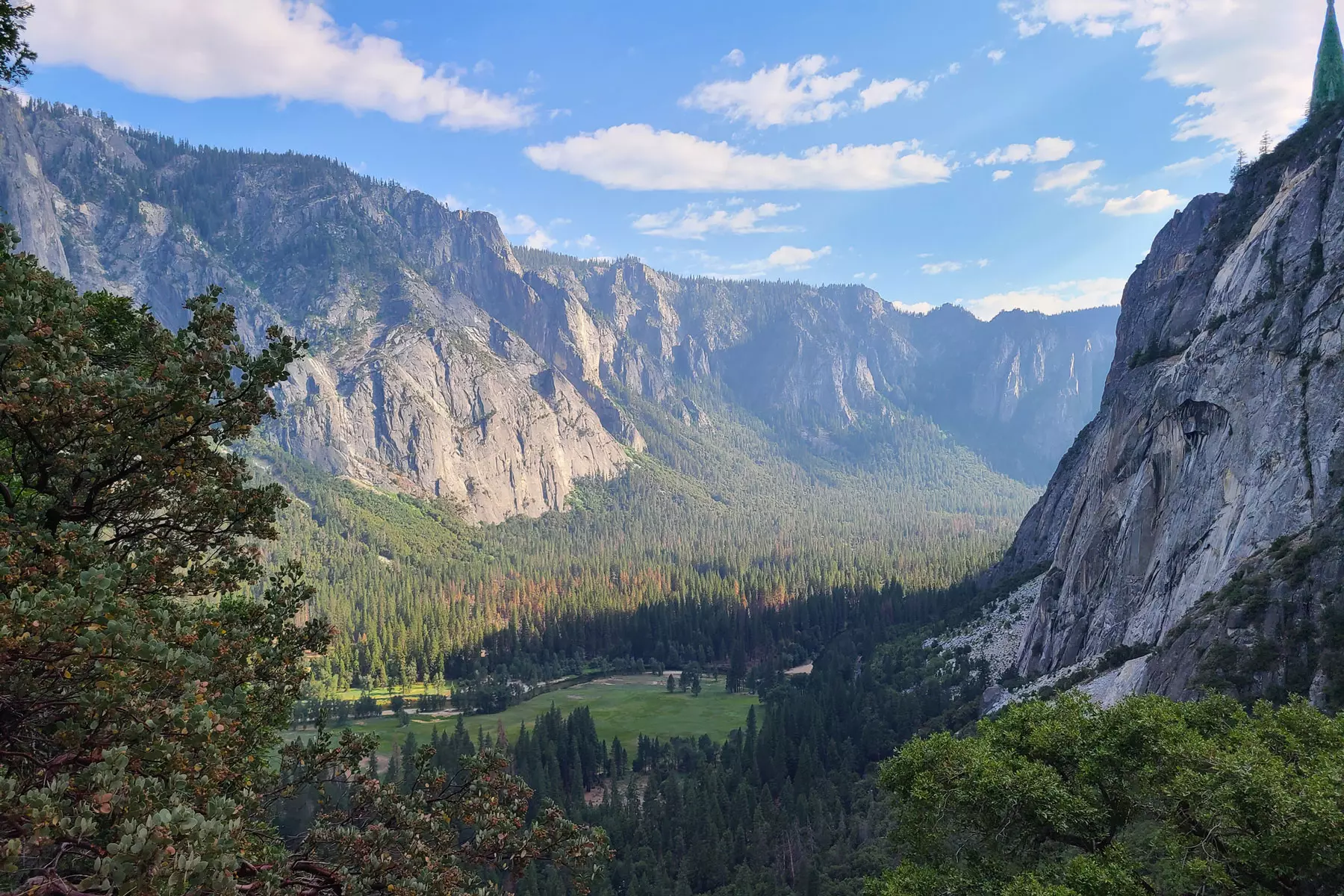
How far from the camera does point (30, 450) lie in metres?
11.5

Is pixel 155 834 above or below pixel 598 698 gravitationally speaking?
above

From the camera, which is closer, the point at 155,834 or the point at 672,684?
the point at 155,834

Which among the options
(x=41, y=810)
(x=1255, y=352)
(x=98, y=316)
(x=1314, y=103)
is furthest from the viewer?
(x=1314, y=103)

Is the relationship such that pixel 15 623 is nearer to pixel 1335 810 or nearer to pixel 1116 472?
pixel 1335 810

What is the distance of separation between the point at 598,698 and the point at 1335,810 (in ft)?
416

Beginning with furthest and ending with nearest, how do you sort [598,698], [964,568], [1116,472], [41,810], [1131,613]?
[964,568] → [598,698] → [1116,472] → [1131,613] → [41,810]

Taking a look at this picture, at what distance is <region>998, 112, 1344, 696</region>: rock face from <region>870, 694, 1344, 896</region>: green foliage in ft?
91.1

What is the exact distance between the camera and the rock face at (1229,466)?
5012 centimetres

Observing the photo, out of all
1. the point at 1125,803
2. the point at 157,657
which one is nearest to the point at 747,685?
the point at 1125,803

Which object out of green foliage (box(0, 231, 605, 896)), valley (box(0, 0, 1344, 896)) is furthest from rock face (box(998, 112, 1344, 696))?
green foliage (box(0, 231, 605, 896))

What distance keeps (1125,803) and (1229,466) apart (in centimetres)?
5669

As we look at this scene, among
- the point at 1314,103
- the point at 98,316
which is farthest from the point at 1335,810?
the point at 1314,103

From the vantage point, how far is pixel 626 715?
123938mm

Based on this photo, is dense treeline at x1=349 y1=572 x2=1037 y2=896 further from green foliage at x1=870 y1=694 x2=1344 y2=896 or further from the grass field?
green foliage at x1=870 y1=694 x2=1344 y2=896
